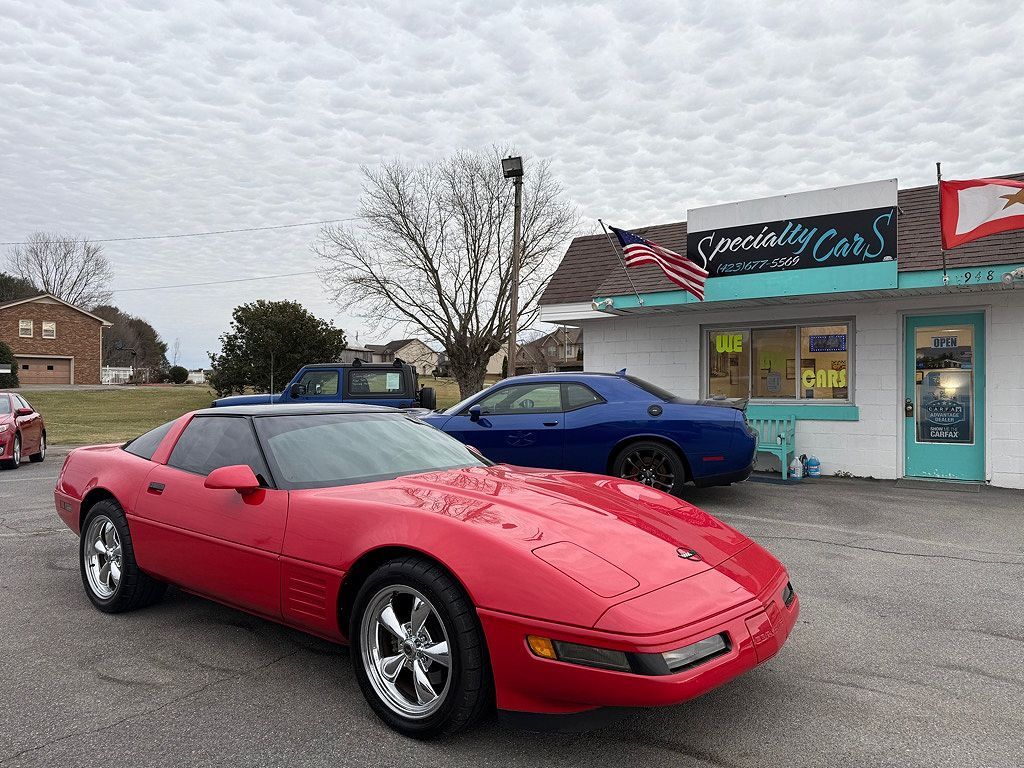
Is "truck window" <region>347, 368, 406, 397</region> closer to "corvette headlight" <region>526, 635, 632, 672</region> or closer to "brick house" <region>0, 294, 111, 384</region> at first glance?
"corvette headlight" <region>526, 635, 632, 672</region>

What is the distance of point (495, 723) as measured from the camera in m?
2.83

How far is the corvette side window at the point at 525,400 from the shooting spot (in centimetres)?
818

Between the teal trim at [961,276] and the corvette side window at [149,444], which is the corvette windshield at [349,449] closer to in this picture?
the corvette side window at [149,444]

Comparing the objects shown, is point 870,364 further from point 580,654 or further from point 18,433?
point 18,433

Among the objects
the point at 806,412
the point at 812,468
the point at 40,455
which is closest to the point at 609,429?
the point at 812,468

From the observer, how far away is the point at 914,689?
10.3 feet

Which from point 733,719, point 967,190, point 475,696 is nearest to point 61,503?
point 475,696

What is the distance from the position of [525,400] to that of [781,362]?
4877 mm

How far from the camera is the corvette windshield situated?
3.49m

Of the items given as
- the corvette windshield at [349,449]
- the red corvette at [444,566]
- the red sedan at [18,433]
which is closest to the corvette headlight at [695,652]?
the red corvette at [444,566]

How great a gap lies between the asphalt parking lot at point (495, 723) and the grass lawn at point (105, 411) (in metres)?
16.3

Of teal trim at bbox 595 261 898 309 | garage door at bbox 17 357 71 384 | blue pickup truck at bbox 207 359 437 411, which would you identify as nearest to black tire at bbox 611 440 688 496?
teal trim at bbox 595 261 898 309

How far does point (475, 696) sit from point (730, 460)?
539 cm

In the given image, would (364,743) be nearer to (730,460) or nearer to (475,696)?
(475,696)
